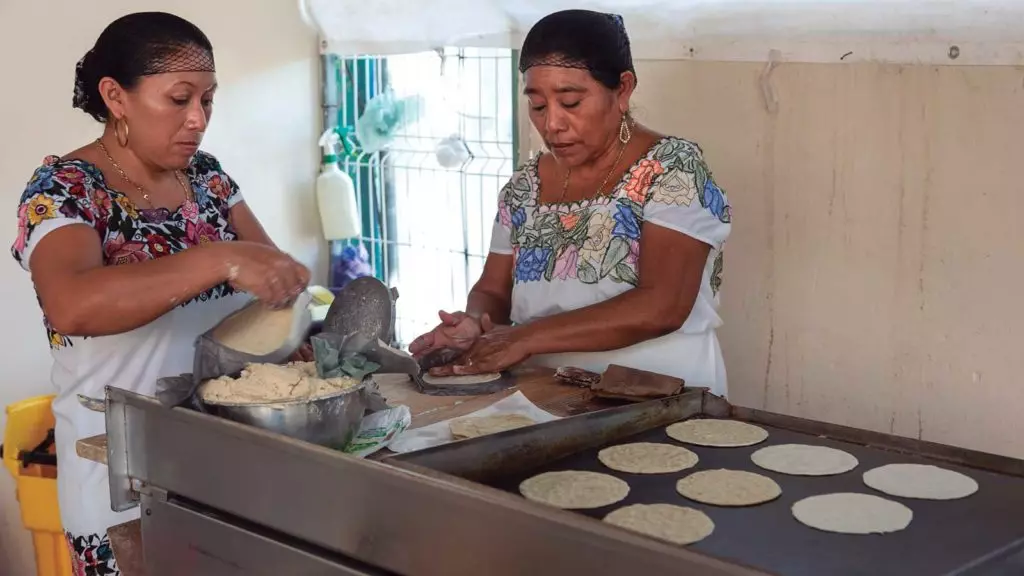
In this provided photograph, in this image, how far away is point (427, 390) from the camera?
2174mm

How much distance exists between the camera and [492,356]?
7.48 ft

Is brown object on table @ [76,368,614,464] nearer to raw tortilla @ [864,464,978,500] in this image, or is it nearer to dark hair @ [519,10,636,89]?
raw tortilla @ [864,464,978,500]

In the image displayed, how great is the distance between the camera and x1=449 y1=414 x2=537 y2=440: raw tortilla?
185 centimetres

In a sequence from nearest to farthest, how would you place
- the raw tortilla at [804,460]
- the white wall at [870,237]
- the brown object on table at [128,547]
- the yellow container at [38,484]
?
the raw tortilla at [804,460] < the brown object on table at [128,547] < the white wall at [870,237] < the yellow container at [38,484]

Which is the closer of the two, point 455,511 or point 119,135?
point 455,511

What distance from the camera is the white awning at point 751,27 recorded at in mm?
2441

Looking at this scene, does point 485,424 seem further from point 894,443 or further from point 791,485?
point 894,443

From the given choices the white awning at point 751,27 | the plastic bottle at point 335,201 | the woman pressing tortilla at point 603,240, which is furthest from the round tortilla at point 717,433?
the plastic bottle at point 335,201

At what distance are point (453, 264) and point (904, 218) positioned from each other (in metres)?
1.72

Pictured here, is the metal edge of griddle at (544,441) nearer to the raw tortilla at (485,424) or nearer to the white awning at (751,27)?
the raw tortilla at (485,424)

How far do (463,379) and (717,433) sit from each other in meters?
0.56

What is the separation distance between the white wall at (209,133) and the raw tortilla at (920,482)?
2712 mm

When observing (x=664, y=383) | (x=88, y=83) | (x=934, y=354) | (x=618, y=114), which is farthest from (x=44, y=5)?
(x=934, y=354)

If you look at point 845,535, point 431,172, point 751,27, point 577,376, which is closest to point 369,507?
point 845,535
